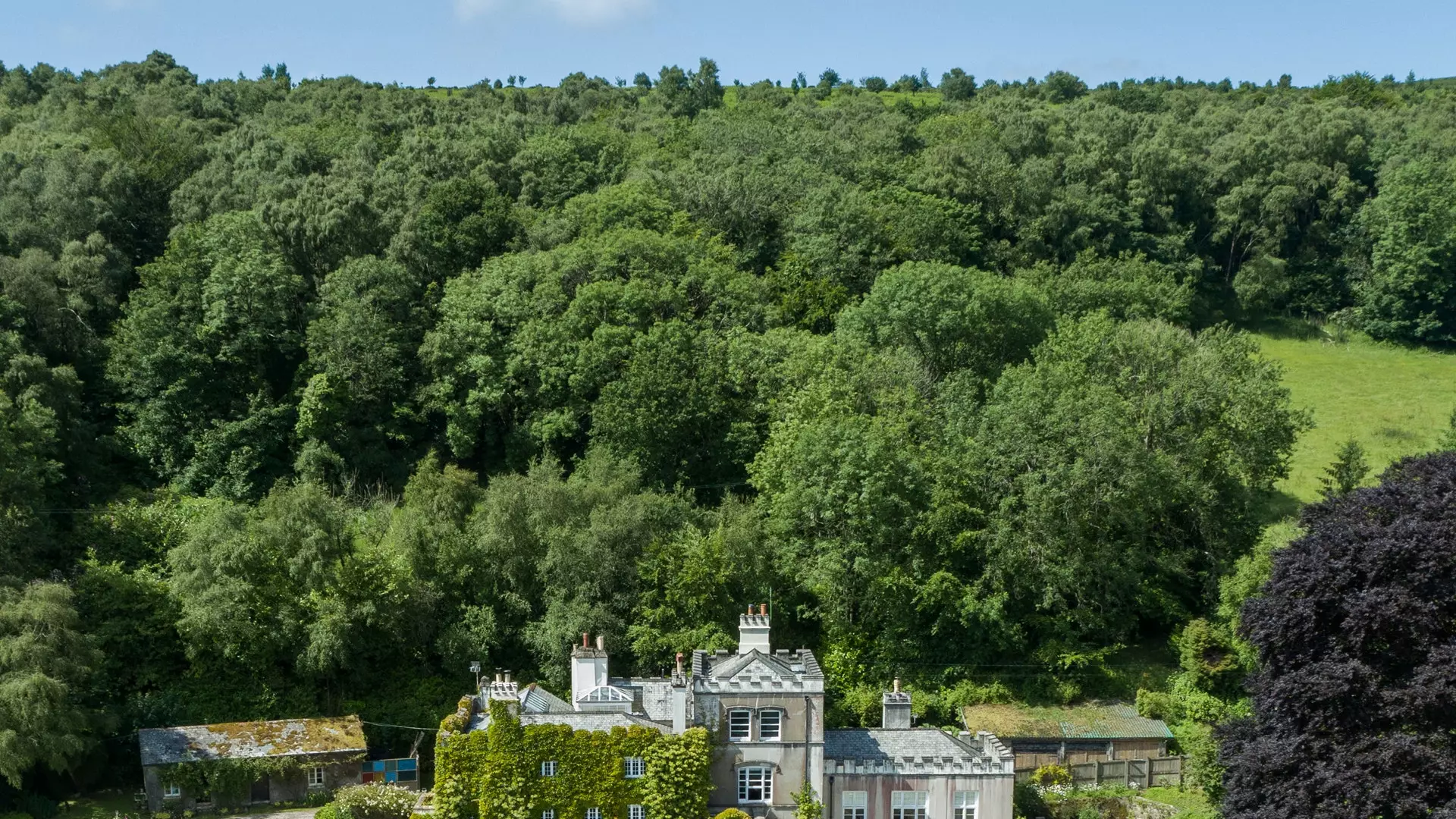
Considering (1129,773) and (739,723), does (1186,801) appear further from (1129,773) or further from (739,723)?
(739,723)

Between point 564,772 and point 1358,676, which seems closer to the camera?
point 1358,676

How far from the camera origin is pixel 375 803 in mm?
39750

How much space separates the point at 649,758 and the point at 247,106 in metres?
66.8

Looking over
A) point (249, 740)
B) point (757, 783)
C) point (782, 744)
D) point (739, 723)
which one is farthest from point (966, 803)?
point (249, 740)

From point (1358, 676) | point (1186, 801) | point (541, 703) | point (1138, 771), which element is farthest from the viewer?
point (1138, 771)

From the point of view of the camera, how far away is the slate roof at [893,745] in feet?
127

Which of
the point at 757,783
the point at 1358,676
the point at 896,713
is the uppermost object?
the point at 1358,676

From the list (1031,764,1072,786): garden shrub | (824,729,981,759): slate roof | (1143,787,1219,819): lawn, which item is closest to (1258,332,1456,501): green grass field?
(1143,787,1219,819): lawn

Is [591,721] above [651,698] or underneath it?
underneath

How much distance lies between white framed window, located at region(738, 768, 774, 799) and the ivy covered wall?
0.97m

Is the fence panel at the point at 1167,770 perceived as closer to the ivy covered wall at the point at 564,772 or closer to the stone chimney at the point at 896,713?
the stone chimney at the point at 896,713

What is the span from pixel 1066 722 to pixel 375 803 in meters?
20.6

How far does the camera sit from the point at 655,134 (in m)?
88.9

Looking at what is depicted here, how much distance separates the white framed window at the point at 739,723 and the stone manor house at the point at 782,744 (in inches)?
0.8
